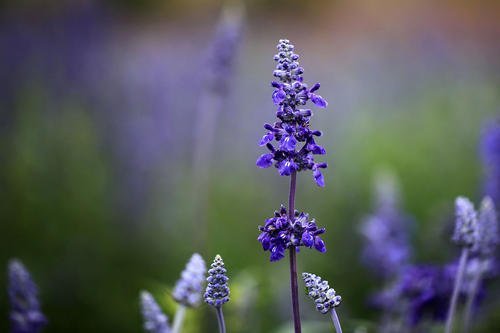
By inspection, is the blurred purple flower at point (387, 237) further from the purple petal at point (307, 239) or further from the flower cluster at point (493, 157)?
the purple petal at point (307, 239)

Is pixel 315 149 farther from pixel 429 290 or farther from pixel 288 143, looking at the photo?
pixel 429 290

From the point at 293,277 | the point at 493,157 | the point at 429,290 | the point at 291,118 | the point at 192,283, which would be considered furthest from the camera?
the point at 493,157

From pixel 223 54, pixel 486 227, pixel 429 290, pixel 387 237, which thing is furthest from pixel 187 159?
pixel 486 227

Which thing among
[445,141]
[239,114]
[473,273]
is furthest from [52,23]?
[473,273]

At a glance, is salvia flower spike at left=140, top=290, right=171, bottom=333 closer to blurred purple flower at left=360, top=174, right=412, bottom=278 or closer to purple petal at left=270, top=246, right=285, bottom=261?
purple petal at left=270, top=246, right=285, bottom=261

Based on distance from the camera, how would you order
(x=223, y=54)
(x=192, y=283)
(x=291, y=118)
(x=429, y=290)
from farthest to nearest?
(x=223, y=54) → (x=429, y=290) → (x=192, y=283) → (x=291, y=118)

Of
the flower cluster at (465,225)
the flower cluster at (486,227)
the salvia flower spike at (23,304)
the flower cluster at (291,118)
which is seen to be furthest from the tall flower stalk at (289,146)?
the salvia flower spike at (23,304)
